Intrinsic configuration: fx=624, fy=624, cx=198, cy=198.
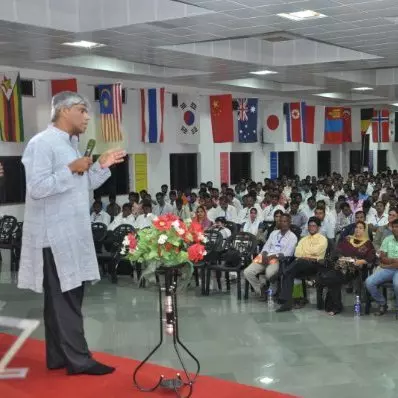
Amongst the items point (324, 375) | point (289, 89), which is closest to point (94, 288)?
point (324, 375)

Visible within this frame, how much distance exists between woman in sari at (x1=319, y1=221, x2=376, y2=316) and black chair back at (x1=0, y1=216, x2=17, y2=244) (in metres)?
6.22

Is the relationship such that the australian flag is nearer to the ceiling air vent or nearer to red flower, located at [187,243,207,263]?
the ceiling air vent

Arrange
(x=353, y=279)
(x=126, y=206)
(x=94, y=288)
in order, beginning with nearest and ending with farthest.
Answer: (x=353, y=279) < (x=94, y=288) < (x=126, y=206)

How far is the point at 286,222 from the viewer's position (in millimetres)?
9141

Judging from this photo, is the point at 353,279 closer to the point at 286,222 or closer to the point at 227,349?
the point at 286,222

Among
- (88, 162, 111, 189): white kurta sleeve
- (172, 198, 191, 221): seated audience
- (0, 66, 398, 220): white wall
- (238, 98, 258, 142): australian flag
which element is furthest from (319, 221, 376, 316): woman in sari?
(238, 98, 258, 142): australian flag

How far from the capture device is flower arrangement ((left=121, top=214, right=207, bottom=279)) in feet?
15.2

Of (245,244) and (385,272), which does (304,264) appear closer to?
(385,272)

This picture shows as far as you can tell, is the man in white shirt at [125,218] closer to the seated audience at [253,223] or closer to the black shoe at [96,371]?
the seated audience at [253,223]

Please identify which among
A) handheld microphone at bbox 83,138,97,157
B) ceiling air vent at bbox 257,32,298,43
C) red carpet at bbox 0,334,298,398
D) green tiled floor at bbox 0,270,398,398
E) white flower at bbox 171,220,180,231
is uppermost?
ceiling air vent at bbox 257,32,298,43

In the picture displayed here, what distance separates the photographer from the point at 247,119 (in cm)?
1988

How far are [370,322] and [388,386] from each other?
222 centimetres

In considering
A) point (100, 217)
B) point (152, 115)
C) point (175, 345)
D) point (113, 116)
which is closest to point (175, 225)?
point (175, 345)

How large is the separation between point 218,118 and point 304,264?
10.2 m
